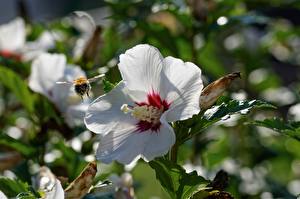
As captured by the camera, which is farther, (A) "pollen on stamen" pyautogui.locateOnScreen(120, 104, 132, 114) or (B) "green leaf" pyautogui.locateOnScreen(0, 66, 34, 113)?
(B) "green leaf" pyautogui.locateOnScreen(0, 66, 34, 113)

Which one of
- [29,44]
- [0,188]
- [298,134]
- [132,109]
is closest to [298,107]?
[298,134]

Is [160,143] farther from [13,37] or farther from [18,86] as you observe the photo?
[13,37]

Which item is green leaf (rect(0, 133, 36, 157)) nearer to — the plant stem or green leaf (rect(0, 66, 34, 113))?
green leaf (rect(0, 66, 34, 113))

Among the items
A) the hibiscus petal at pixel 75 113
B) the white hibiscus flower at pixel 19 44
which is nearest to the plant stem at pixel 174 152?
the hibiscus petal at pixel 75 113

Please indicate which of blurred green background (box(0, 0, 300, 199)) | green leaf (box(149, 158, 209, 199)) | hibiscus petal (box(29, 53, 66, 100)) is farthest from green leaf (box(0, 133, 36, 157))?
green leaf (box(149, 158, 209, 199))

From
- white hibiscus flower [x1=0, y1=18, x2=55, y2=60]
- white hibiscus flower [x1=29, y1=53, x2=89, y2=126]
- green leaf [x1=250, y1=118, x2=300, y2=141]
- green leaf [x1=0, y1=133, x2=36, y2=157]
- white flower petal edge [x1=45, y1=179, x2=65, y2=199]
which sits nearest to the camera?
white flower petal edge [x1=45, y1=179, x2=65, y2=199]

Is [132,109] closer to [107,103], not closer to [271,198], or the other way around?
[107,103]

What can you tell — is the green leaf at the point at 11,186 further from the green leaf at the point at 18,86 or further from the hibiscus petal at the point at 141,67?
the green leaf at the point at 18,86

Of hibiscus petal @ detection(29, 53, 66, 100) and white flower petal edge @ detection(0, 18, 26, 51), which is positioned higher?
hibiscus petal @ detection(29, 53, 66, 100)
